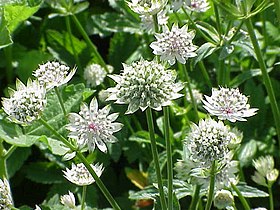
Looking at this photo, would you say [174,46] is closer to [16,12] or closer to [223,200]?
[223,200]

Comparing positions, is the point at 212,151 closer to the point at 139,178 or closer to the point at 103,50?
the point at 139,178

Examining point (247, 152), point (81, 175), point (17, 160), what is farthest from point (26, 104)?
point (247, 152)

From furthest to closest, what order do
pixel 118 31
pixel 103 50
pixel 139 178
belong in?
pixel 103 50
pixel 118 31
pixel 139 178

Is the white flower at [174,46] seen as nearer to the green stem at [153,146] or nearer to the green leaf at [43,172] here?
the green stem at [153,146]

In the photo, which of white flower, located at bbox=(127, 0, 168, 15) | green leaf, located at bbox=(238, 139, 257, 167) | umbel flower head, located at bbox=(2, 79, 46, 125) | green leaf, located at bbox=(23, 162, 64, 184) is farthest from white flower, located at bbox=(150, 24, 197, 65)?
green leaf, located at bbox=(23, 162, 64, 184)

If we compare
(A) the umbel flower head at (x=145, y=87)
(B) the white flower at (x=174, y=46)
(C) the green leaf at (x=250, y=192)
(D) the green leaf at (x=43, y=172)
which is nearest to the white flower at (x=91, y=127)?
(A) the umbel flower head at (x=145, y=87)

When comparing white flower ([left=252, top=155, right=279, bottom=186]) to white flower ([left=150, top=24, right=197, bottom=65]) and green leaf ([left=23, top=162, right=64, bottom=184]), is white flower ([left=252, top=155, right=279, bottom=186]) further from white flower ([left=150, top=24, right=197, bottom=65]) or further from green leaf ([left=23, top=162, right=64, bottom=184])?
green leaf ([left=23, top=162, right=64, bottom=184])

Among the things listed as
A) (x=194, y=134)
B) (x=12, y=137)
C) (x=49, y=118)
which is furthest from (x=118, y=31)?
(x=194, y=134)
